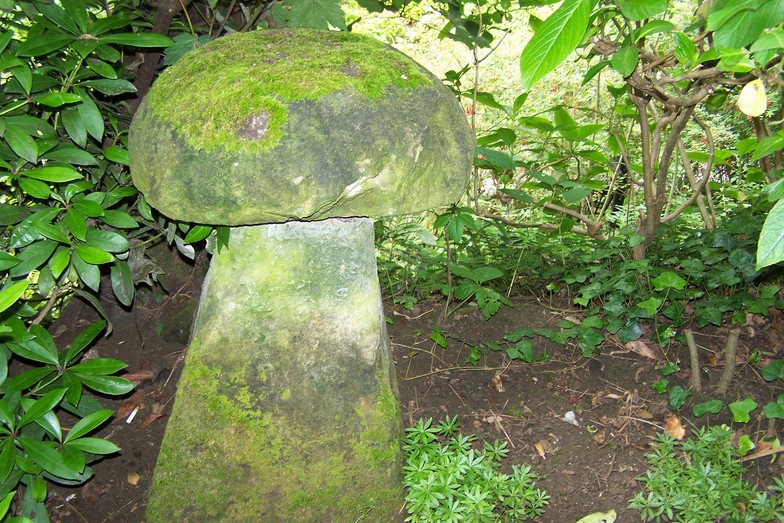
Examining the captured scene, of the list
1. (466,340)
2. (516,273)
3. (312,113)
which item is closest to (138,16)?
(312,113)

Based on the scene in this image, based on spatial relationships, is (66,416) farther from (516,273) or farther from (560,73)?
(560,73)

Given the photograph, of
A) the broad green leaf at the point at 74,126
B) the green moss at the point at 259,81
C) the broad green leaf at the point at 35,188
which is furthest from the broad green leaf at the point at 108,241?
the green moss at the point at 259,81

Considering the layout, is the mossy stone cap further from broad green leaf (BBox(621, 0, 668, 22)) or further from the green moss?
broad green leaf (BBox(621, 0, 668, 22))

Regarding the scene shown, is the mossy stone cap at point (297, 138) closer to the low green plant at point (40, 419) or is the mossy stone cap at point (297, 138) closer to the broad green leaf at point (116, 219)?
the broad green leaf at point (116, 219)

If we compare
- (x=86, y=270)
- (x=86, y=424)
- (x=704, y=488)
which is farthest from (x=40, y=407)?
(x=704, y=488)

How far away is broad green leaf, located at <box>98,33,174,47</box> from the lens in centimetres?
220

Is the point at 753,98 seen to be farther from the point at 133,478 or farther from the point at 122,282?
the point at 133,478

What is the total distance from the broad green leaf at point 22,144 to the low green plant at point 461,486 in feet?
4.99

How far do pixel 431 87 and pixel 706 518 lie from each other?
1.65m

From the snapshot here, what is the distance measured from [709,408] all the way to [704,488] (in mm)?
380

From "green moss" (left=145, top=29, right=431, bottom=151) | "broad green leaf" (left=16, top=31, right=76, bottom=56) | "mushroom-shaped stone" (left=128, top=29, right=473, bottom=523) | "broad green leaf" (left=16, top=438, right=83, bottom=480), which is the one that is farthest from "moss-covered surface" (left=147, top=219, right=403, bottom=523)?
"broad green leaf" (left=16, top=31, right=76, bottom=56)

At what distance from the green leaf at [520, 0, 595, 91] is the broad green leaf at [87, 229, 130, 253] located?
5.04ft

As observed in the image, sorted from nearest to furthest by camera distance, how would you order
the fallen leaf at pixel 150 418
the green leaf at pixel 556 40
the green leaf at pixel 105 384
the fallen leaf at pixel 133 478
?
the green leaf at pixel 556 40, the green leaf at pixel 105 384, the fallen leaf at pixel 133 478, the fallen leaf at pixel 150 418

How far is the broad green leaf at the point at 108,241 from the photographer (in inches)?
85.4
